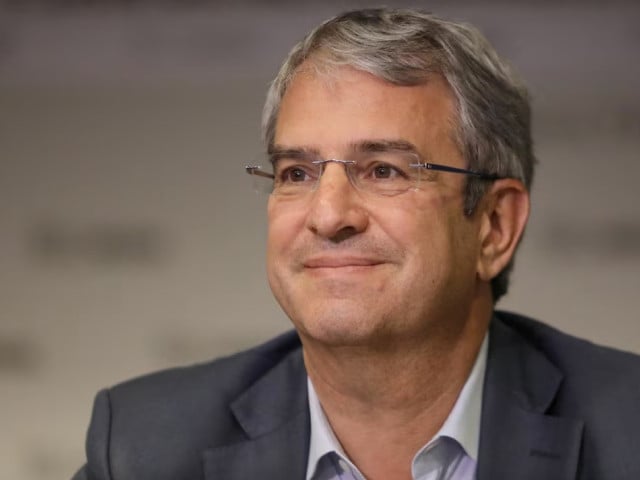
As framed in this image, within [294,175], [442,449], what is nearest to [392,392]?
[442,449]

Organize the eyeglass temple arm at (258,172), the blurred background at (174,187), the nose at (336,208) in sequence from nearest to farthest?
the nose at (336,208), the eyeglass temple arm at (258,172), the blurred background at (174,187)

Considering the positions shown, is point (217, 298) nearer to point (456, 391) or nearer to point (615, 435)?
point (456, 391)

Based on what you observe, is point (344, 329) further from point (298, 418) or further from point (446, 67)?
point (446, 67)

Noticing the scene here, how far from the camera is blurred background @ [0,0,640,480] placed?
3.89m

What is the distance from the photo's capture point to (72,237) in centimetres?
413

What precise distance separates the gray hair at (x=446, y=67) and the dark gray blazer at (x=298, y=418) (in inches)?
18.7

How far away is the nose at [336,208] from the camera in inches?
100.0

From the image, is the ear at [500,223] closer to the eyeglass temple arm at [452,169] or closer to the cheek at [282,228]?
the eyeglass temple arm at [452,169]

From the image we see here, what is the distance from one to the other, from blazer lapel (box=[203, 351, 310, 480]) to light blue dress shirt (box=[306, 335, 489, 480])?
4cm

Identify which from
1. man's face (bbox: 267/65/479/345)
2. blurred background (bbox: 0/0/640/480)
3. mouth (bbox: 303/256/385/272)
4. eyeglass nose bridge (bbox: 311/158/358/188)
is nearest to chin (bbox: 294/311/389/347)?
man's face (bbox: 267/65/479/345)

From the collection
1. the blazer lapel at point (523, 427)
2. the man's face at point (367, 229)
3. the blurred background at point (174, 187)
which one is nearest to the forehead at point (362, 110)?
the man's face at point (367, 229)

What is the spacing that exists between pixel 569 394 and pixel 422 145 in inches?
29.4

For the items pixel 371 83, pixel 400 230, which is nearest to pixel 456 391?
pixel 400 230

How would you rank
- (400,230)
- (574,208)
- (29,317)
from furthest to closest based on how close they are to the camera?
(29,317), (574,208), (400,230)
